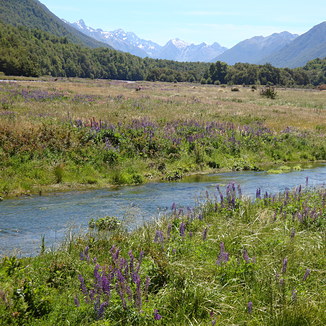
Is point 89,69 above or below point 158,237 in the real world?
above

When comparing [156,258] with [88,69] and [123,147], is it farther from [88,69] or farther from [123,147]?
[88,69]

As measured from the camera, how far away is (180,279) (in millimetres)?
6512

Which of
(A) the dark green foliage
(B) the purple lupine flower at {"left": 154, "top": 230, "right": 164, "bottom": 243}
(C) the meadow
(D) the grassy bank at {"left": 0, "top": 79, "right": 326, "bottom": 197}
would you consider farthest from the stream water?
(A) the dark green foliage

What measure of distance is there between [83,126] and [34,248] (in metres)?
14.2

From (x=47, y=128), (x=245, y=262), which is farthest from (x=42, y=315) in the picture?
(x=47, y=128)

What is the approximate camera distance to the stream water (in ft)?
32.6

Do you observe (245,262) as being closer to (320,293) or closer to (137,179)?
(320,293)

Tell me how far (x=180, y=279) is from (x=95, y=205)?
799 centimetres

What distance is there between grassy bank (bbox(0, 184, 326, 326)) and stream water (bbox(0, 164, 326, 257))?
1.49 metres

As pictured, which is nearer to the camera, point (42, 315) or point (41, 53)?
point (42, 315)

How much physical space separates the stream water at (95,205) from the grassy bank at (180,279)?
4.89ft

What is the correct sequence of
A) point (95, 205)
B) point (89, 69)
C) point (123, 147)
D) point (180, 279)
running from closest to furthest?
point (180, 279) < point (95, 205) < point (123, 147) < point (89, 69)

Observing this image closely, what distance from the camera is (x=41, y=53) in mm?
164000

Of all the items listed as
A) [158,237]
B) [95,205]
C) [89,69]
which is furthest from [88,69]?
[158,237]
